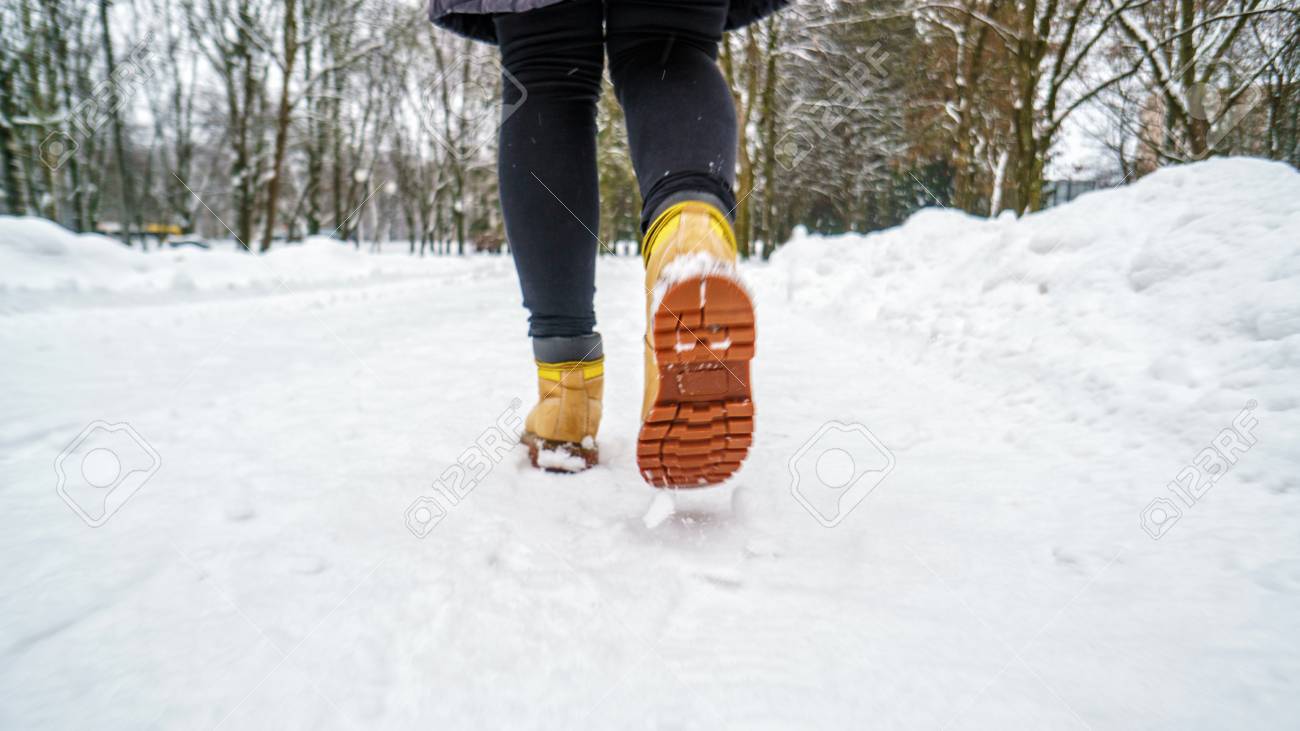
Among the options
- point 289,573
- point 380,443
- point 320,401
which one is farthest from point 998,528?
point 320,401

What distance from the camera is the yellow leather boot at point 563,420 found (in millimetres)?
1006

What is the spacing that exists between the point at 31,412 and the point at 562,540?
1.10m

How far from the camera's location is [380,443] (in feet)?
3.50

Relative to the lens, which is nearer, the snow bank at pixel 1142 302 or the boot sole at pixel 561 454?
the boot sole at pixel 561 454

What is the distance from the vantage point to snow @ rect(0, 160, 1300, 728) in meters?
0.48

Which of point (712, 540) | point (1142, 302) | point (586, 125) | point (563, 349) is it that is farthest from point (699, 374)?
point (1142, 302)

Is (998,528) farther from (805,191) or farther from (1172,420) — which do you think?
(805,191)

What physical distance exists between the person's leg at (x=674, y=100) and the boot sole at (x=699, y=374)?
18cm
